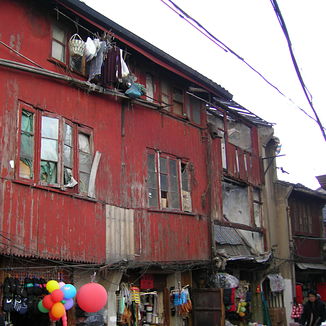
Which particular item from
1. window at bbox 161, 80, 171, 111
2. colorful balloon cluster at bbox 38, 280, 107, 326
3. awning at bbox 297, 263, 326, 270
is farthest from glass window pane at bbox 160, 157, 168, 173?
awning at bbox 297, 263, 326, 270

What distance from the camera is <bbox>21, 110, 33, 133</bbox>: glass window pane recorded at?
10.9 m

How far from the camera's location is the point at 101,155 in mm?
12820

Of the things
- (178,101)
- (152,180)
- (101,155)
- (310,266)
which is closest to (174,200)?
(152,180)

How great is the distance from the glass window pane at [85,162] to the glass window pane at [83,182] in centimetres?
12

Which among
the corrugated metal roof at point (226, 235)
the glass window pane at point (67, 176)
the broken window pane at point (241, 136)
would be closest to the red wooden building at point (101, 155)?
the glass window pane at point (67, 176)

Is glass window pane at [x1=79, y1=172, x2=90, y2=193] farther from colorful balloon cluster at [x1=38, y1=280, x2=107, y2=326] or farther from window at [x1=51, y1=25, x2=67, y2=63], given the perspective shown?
window at [x1=51, y1=25, x2=67, y2=63]

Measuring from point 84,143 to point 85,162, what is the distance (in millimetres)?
503

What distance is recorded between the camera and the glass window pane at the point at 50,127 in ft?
37.1

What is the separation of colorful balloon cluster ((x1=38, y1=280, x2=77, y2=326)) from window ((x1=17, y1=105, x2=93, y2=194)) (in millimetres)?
2319

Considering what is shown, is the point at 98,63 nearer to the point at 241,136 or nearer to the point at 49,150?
the point at 49,150

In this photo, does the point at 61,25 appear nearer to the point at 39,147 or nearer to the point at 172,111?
the point at 39,147

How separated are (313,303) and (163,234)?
4484 mm

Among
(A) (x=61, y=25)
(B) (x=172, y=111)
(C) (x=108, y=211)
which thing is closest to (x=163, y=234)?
(C) (x=108, y=211)

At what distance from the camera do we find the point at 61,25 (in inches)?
496
